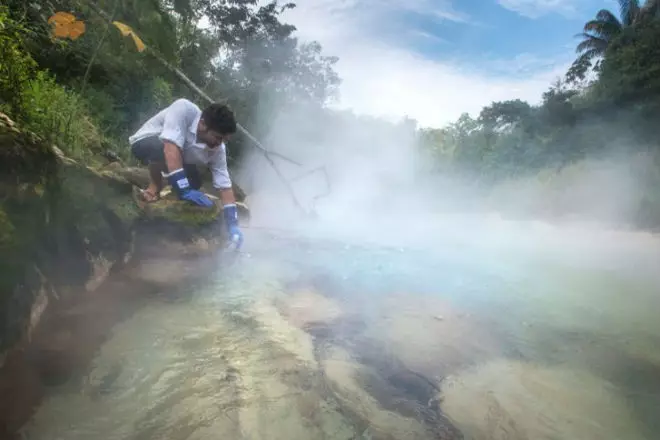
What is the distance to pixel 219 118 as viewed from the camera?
3852 mm

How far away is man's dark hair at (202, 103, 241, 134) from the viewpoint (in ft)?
12.6

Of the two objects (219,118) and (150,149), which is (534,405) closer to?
(219,118)

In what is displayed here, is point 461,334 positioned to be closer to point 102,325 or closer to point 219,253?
point 102,325

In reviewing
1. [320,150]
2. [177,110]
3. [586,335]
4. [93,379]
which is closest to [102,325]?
[93,379]

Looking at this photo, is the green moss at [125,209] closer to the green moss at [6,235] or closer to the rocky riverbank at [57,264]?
the rocky riverbank at [57,264]

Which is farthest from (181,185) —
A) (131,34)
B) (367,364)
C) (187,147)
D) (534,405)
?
(534,405)

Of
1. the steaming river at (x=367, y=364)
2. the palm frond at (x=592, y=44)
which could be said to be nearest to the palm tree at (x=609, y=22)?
the palm frond at (x=592, y=44)

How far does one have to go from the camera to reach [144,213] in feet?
13.9

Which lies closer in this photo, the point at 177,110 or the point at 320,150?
the point at 177,110

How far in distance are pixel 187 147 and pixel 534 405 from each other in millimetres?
3762

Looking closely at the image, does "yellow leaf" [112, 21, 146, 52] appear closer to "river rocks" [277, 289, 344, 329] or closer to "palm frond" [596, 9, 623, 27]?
"river rocks" [277, 289, 344, 329]

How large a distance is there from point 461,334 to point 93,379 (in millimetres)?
2316

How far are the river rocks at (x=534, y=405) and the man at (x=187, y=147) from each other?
9.68 ft

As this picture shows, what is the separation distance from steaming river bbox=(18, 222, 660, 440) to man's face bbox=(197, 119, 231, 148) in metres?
1.35
